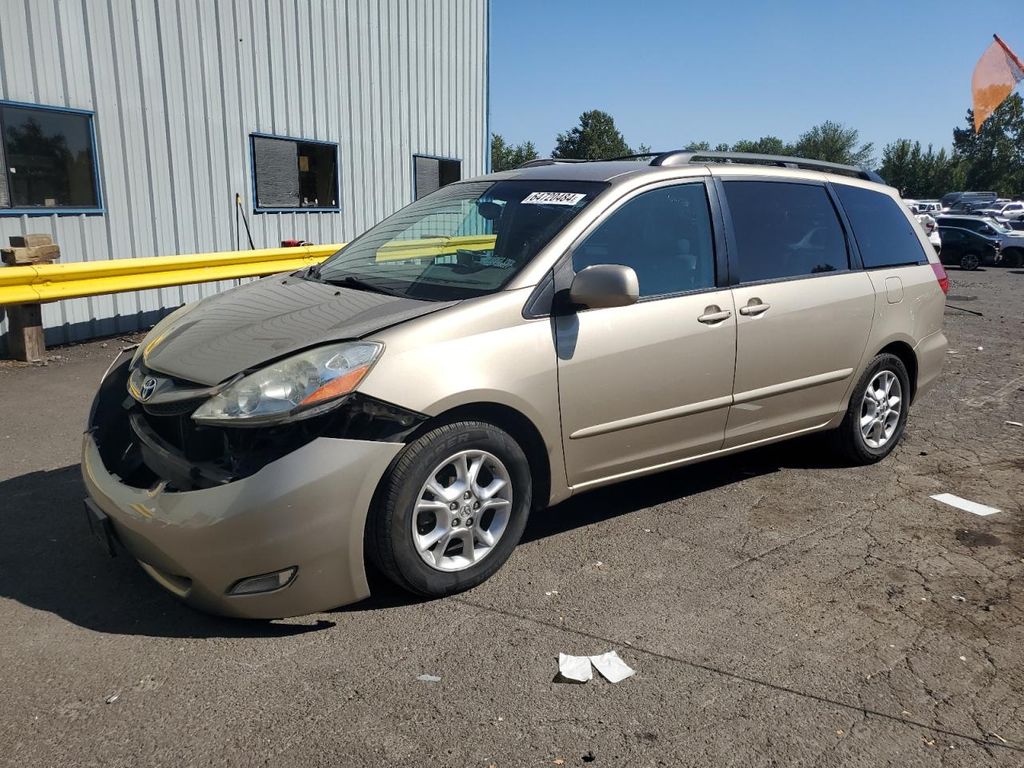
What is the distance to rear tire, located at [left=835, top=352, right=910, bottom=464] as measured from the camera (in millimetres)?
5070

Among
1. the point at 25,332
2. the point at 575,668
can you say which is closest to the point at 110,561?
the point at 575,668

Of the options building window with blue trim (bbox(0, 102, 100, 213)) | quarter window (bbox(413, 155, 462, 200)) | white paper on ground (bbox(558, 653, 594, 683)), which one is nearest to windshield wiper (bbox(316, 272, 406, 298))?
white paper on ground (bbox(558, 653, 594, 683))

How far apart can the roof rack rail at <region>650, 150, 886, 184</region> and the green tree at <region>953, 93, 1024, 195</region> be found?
94633mm

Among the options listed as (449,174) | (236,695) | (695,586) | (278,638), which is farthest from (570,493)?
(449,174)

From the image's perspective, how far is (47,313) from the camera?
26.8 feet

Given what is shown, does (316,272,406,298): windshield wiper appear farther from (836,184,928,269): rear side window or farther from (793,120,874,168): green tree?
(793,120,874,168): green tree

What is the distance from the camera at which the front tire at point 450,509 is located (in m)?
3.15

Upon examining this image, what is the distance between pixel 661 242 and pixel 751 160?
1.11 m

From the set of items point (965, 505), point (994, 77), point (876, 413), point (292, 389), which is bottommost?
point (965, 505)

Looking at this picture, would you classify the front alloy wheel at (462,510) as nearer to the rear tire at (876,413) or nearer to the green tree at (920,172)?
the rear tire at (876,413)

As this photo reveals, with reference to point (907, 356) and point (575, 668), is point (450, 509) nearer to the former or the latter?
point (575, 668)

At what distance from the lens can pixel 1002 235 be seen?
2355 cm

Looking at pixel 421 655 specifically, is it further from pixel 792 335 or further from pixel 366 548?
pixel 792 335

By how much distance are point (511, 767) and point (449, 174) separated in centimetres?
1305
